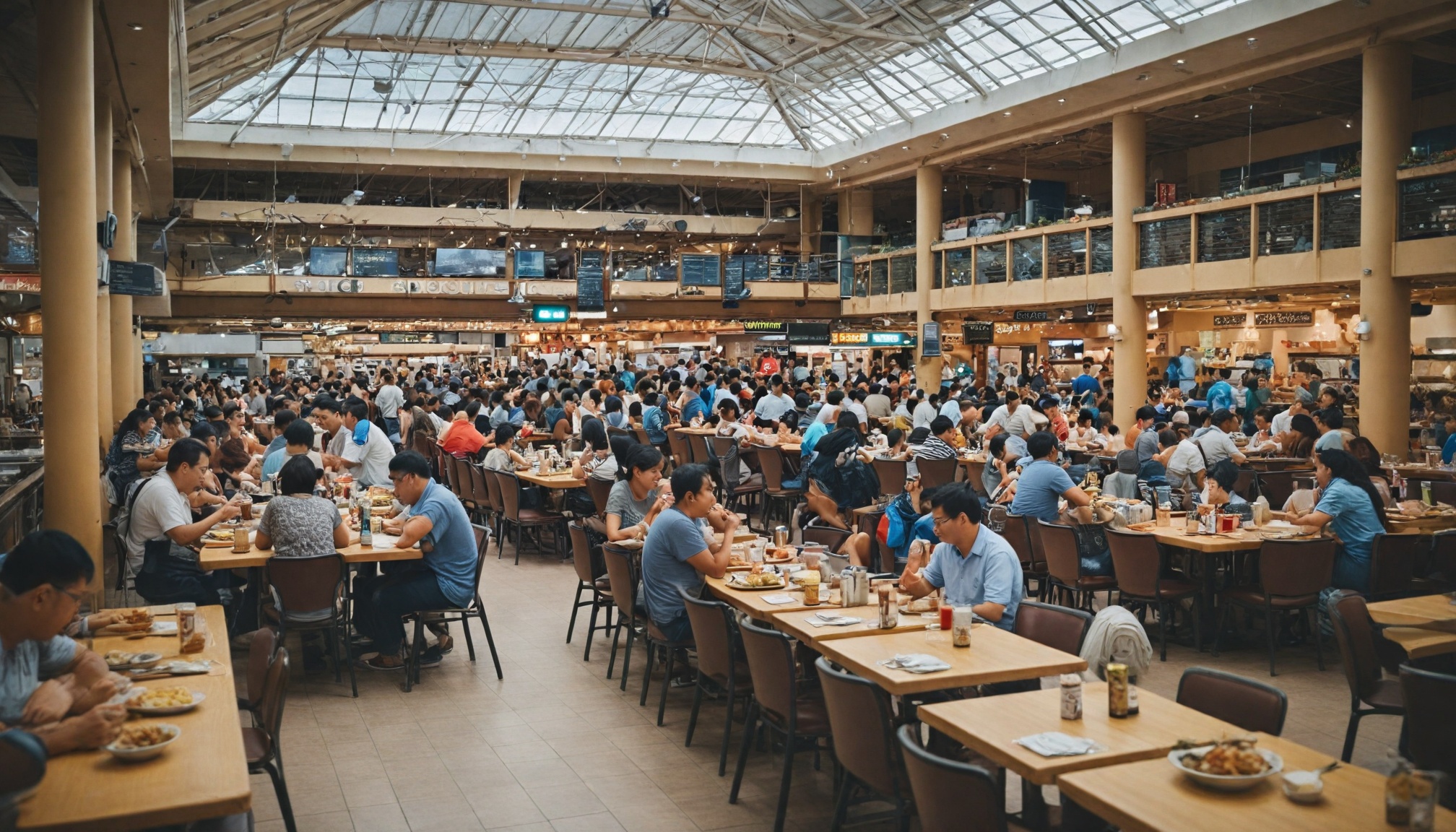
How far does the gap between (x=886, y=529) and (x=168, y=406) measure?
1209cm

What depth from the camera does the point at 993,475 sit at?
11508 mm

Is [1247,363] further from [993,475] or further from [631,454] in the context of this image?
[631,454]

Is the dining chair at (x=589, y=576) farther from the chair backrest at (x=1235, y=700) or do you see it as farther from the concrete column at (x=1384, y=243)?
the concrete column at (x=1384, y=243)

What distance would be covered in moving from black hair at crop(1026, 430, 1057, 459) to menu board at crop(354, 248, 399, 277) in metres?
20.8

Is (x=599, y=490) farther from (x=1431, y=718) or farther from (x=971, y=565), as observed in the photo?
(x=1431, y=718)

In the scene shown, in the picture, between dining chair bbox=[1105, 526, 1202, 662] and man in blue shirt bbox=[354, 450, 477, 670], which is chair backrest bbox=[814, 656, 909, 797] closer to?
man in blue shirt bbox=[354, 450, 477, 670]

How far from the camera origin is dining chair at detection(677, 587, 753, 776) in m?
5.34

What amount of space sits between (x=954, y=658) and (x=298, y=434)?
6013 millimetres

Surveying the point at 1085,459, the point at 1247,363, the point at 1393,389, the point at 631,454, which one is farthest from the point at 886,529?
the point at 1247,363

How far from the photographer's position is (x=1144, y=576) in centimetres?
749

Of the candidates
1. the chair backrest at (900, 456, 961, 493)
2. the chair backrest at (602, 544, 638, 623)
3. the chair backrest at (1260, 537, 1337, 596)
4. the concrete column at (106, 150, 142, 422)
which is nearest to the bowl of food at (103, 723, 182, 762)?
the chair backrest at (602, 544, 638, 623)

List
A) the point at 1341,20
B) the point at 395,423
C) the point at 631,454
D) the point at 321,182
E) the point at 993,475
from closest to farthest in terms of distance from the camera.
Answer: the point at 631,454, the point at 993,475, the point at 1341,20, the point at 395,423, the point at 321,182

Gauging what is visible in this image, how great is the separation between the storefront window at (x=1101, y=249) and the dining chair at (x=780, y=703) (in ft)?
56.5

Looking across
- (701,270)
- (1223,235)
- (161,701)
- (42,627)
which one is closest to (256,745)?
(161,701)
